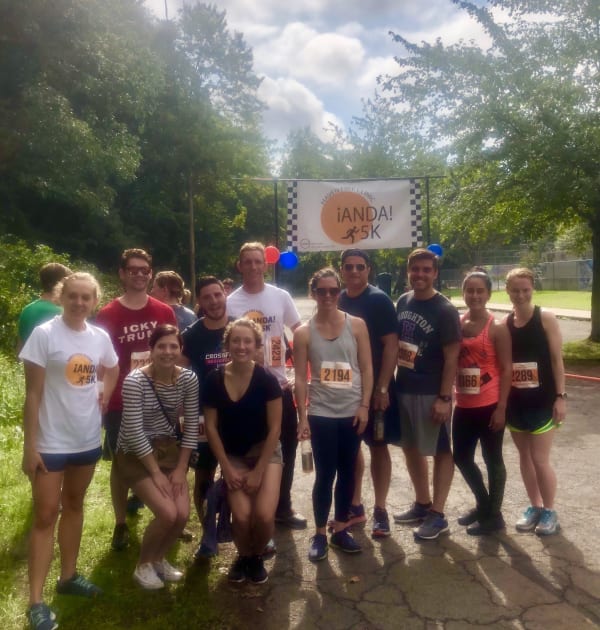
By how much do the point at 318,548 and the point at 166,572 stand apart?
3.20 feet

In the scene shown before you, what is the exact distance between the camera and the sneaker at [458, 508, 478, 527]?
4520 mm

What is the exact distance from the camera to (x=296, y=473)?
5.95 m

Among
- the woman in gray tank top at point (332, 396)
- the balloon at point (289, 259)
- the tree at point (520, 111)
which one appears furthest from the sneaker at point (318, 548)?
the tree at point (520, 111)

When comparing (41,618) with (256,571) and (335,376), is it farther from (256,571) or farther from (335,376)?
(335,376)

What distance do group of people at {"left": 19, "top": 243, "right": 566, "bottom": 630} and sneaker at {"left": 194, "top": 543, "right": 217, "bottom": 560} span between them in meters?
0.03

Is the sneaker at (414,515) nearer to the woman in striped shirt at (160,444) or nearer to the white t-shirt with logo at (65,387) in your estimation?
the woman in striped shirt at (160,444)

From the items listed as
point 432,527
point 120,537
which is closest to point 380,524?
point 432,527

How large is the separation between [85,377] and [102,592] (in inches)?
50.6

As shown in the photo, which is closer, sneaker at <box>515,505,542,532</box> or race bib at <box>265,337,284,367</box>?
sneaker at <box>515,505,542,532</box>

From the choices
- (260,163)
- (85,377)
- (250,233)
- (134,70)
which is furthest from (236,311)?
(250,233)

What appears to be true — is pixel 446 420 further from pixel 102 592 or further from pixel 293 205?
pixel 293 205

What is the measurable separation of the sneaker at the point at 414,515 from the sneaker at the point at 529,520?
0.65m

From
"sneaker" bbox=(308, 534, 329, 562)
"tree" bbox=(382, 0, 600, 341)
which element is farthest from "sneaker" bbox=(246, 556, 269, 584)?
"tree" bbox=(382, 0, 600, 341)

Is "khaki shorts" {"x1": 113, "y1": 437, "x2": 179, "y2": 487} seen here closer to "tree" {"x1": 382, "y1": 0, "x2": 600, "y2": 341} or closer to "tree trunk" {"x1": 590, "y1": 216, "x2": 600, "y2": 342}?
"tree" {"x1": 382, "y1": 0, "x2": 600, "y2": 341}
